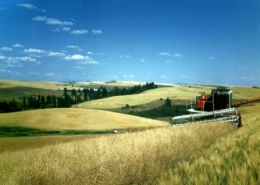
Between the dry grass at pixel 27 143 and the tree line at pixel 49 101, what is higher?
the tree line at pixel 49 101

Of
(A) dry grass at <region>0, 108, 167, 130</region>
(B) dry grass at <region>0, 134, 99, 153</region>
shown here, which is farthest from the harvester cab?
(A) dry grass at <region>0, 108, 167, 130</region>

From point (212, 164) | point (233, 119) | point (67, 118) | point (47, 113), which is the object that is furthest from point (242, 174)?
point (47, 113)

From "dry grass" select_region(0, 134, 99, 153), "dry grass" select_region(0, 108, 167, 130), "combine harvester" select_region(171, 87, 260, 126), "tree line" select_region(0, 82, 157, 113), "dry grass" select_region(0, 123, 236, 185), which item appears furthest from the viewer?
"tree line" select_region(0, 82, 157, 113)

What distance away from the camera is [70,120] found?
5116 cm

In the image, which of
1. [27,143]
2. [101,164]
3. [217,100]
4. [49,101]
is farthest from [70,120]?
[101,164]

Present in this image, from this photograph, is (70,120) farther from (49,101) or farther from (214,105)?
(49,101)

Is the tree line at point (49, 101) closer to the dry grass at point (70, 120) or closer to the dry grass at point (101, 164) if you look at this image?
the dry grass at point (70, 120)

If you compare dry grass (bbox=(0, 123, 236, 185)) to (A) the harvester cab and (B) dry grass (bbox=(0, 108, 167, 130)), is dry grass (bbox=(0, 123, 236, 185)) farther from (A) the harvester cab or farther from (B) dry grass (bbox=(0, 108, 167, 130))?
(B) dry grass (bbox=(0, 108, 167, 130))

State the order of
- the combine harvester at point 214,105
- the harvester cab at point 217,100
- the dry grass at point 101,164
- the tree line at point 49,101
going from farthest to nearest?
the tree line at point 49,101 → the harvester cab at point 217,100 → the combine harvester at point 214,105 → the dry grass at point 101,164

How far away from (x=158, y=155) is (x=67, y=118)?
44.1 metres

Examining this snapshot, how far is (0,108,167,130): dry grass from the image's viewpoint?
45750 mm

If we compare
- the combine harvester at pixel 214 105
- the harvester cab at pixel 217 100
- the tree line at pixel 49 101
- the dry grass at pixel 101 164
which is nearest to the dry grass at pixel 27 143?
the combine harvester at pixel 214 105

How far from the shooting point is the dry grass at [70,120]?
150 feet

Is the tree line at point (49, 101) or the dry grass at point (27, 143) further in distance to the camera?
the tree line at point (49, 101)
